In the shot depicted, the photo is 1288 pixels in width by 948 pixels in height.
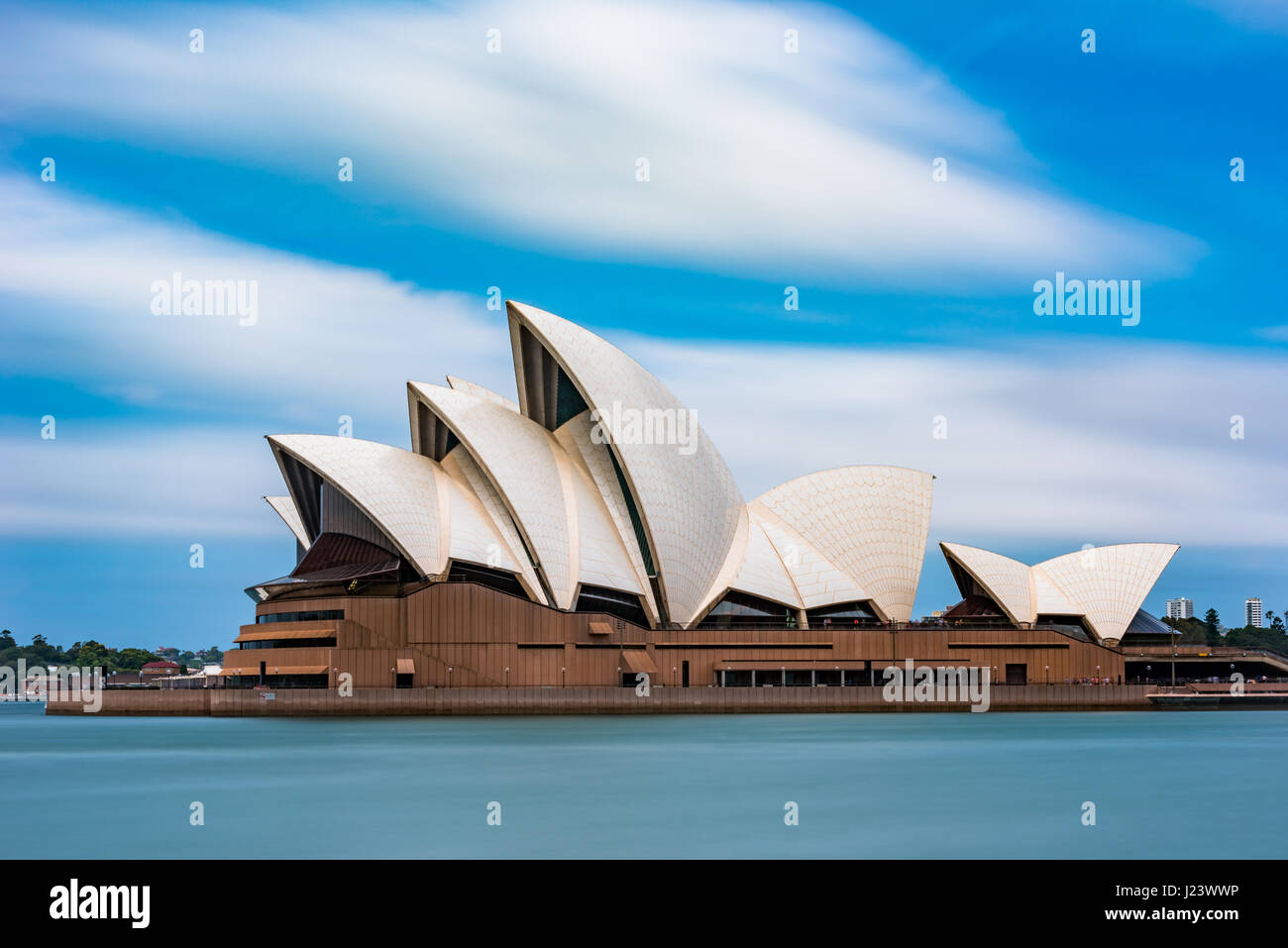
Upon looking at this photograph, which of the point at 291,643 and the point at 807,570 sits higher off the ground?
the point at 807,570

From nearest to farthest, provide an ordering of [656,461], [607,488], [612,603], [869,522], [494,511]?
1. [494,511]
2. [656,461]
3. [612,603]
4. [607,488]
5. [869,522]

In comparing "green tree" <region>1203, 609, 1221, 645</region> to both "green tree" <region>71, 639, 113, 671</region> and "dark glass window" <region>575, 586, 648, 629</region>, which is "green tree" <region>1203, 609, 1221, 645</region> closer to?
"dark glass window" <region>575, 586, 648, 629</region>

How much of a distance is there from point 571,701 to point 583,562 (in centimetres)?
682

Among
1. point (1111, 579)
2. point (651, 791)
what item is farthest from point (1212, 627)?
point (651, 791)

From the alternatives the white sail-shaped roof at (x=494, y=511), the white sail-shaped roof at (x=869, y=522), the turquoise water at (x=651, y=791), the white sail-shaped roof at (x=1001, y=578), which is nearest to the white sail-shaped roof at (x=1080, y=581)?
the white sail-shaped roof at (x=1001, y=578)

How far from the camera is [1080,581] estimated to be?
261 feet

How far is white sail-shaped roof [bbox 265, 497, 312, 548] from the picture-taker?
76.1 meters

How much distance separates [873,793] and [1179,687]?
48.4 m

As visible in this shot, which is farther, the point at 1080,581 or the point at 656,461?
the point at 1080,581

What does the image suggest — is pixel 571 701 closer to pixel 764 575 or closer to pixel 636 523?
pixel 636 523

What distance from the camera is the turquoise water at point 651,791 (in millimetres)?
24719
